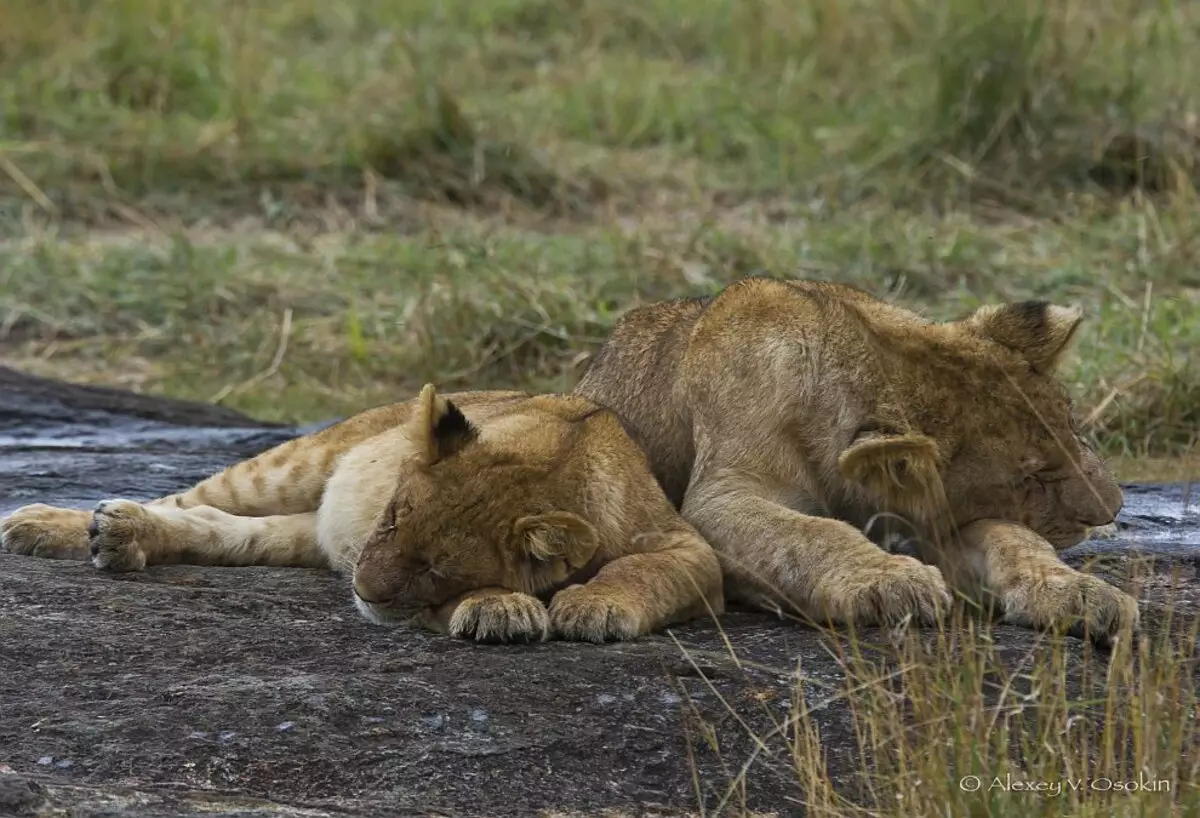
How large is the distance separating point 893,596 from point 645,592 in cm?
51

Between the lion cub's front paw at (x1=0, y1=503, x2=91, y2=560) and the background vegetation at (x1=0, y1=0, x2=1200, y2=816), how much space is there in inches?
136

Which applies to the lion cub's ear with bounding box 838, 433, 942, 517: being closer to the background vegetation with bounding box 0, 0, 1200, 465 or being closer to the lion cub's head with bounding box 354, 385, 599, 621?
the lion cub's head with bounding box 354, 385, 599, 621

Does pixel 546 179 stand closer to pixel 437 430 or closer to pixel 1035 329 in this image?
pixel 1035 329

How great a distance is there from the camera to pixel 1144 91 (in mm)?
10875

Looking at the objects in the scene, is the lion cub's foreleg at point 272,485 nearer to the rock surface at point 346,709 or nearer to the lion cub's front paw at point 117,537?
the lion cub's front paw at point 117,537

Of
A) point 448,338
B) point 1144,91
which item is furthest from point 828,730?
point 1144,91

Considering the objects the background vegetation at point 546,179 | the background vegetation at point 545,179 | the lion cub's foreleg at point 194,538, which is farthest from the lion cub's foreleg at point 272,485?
the background vegetation at point 545,179

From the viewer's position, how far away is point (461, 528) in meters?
4.25

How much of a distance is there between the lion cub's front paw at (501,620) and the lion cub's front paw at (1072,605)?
3.23 feet

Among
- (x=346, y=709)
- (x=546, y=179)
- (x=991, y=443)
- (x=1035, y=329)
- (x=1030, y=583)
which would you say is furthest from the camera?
(x=546, y=179)

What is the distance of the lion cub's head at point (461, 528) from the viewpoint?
166 inches

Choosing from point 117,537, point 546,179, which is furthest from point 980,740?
point 546,179

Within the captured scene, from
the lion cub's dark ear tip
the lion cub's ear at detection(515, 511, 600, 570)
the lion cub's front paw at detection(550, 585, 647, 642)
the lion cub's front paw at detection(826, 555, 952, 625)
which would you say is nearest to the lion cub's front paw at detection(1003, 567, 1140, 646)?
the lion cub's front paw at detection(826, 555, 952, 625)

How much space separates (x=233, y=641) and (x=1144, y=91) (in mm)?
7968
